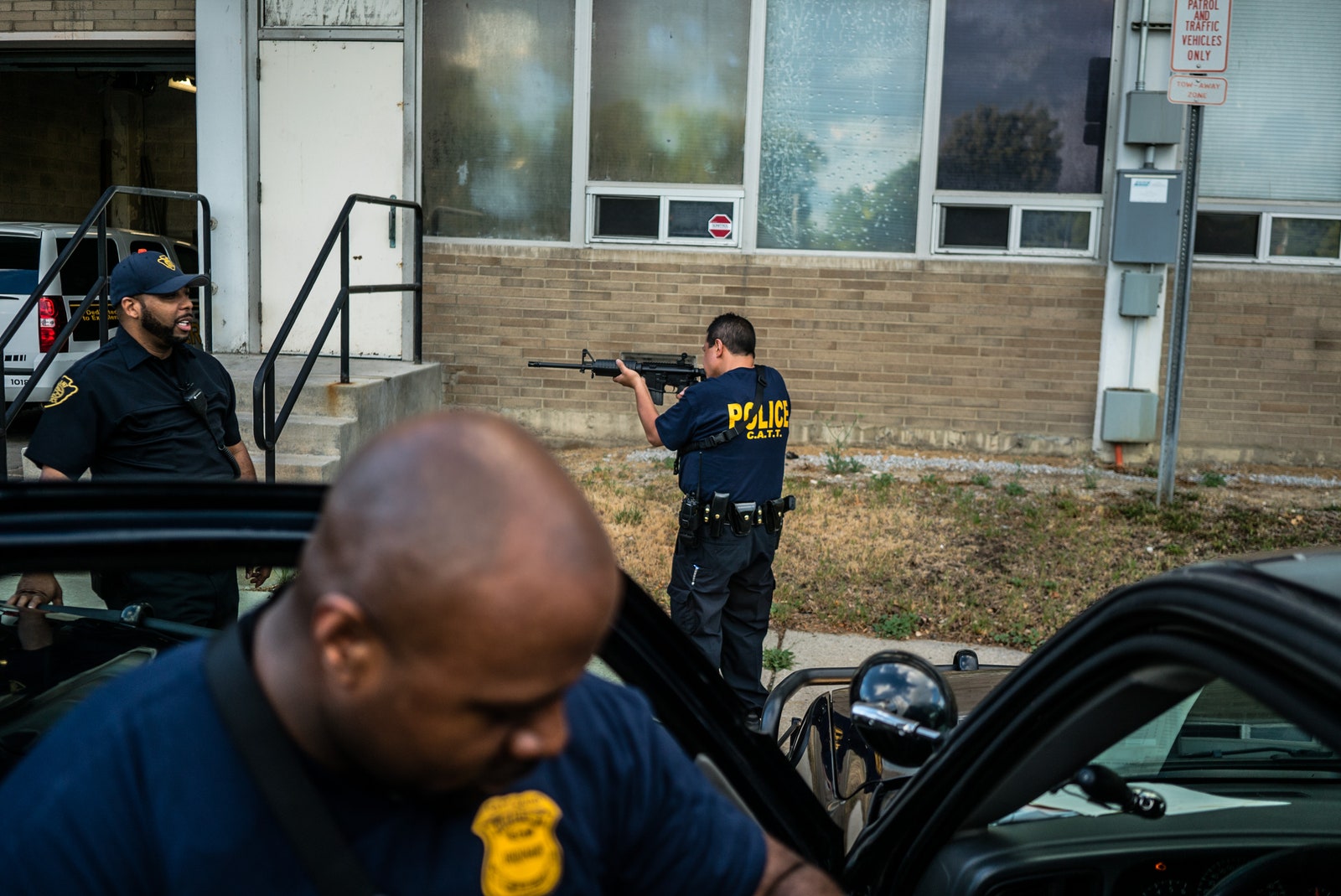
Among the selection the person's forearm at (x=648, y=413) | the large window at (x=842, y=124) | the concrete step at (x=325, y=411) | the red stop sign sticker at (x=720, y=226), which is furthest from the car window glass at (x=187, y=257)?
the person's forearm at (x=648, y=413)

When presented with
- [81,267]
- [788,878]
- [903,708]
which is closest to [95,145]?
[81,267]

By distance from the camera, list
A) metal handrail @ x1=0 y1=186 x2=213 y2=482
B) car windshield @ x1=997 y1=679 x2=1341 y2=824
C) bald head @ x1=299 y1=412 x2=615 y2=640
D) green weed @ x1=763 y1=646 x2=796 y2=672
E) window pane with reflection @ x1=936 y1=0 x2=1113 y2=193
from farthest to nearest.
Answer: window pane with reflection @ x1=936 y1=0 x2=1113 y2=193, metal handrail @ x1=0 y1=186 x2=213 y2=482, green weed @ x1=763 y1=646 x2=796 y2=672, car windshield @ x1=997 y1=679 x2=1341 y2=824, bald head @ x1=299 y1=412 x2=615 y2=640

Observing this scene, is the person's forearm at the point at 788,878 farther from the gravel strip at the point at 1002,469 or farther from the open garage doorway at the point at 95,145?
the open garage doorway at the point at 95,145

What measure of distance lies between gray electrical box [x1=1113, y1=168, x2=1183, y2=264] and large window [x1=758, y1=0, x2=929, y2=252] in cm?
146

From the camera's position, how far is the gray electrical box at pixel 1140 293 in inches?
340

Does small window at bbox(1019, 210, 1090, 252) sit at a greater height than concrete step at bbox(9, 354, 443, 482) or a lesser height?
greater

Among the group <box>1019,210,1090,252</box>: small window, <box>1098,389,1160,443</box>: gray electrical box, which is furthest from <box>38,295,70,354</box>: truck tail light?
<box>1098,389,1160,443</box>: gray electrical box

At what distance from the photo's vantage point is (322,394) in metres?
7.81

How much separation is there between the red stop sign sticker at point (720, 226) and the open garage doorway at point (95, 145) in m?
8.20

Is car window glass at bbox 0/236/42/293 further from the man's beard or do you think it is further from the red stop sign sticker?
the man's beard

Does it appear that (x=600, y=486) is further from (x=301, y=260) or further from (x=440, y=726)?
(x=440, y=726)

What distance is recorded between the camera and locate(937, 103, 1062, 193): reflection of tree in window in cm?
882

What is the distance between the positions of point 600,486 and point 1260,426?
4.87 m

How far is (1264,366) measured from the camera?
29.2 ft
